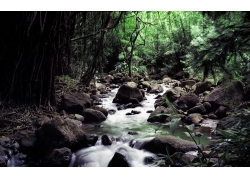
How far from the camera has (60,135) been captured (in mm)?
2756

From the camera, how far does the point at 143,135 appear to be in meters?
2.69

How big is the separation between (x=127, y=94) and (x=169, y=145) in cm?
135

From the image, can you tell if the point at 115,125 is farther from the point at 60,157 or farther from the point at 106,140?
the point at 60,157

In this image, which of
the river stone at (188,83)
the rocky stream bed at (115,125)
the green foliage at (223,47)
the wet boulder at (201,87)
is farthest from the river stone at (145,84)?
the green foliage at (223,47)

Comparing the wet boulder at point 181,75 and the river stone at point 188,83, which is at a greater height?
the wet boulder at point 181,75

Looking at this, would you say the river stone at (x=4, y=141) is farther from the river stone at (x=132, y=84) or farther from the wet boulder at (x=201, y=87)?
the wet boulder at (x=201, y=87)

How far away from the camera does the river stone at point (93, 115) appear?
2.99 metres

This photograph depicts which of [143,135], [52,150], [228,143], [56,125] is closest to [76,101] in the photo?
[56,125]

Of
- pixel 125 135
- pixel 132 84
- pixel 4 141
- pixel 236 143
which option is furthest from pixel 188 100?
pixel 4 141

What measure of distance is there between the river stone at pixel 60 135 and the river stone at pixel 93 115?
17cm

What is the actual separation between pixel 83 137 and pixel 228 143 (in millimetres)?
1366

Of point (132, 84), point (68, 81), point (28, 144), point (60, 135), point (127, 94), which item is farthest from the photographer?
point (127, 94)
